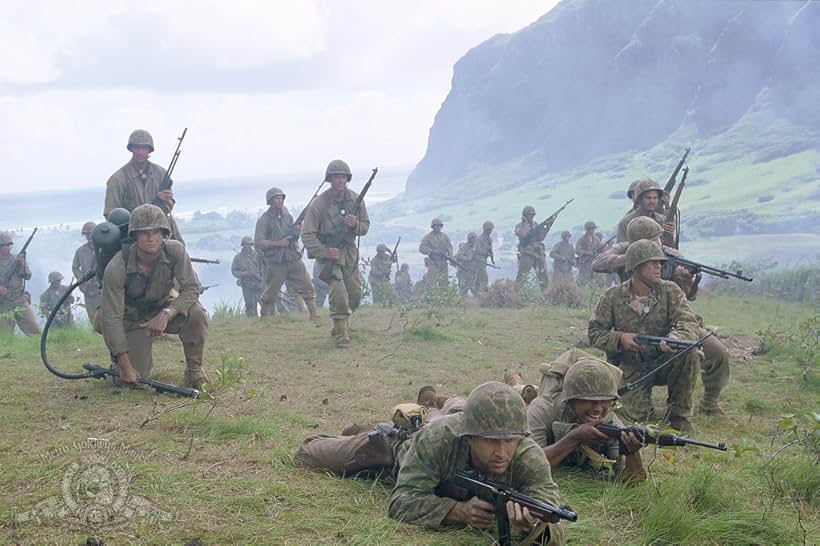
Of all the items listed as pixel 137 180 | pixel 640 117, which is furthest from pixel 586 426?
pixel 640 117

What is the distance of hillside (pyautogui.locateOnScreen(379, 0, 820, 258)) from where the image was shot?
35.3m

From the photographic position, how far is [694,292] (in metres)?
7.31

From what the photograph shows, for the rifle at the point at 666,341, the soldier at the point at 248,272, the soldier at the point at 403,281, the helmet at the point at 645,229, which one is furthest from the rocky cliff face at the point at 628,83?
the rifle at the point at 666,341

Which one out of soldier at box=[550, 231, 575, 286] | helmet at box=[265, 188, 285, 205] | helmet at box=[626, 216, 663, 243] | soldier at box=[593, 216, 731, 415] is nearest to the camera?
soldier at box=[593, 216, 731, 415]

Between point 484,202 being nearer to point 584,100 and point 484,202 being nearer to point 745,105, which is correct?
point 584,100

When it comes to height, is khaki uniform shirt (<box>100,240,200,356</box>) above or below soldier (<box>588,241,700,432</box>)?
above

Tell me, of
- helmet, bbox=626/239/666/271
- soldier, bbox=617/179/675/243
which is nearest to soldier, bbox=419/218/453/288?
soldier, bbox=617/179/675/243

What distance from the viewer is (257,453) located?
15.5 ft

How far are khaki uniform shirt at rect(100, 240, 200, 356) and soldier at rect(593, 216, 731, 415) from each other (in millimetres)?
3891

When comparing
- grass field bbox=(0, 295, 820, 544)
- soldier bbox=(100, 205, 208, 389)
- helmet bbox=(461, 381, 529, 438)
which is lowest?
grass field bbox=(0, 295, 820, 544)

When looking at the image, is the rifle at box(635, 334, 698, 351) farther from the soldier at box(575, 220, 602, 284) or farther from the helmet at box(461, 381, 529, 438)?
the soldier at box(575, 220, 602, 284)

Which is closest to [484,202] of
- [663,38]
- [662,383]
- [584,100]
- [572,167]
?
[572,167]

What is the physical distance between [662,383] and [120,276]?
4.65 metres

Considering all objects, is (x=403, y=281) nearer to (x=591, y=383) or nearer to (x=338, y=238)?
(x=338, y=238)
